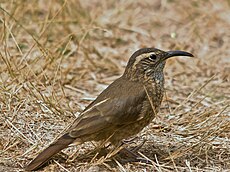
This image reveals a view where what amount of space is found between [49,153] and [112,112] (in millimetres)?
570

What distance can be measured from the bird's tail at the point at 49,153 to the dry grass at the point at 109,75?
0.10 m

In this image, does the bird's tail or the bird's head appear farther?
the bird's head

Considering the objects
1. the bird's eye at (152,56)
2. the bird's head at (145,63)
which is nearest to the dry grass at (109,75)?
the bird's head at (145,63)

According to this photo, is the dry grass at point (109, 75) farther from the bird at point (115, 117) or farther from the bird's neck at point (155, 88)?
the bird's neck at point (155, 88)

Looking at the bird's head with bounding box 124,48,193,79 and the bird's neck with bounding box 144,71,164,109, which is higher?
the bird's head with bounding box 124,48,193,79

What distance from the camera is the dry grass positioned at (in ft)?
17.6

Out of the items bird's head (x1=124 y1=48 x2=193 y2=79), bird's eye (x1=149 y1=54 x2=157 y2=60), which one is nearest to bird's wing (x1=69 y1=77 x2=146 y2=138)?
bird's head (x1=124 y1=48 x2=193 y2=79)

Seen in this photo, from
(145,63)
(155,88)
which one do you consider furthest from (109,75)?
(155,88)

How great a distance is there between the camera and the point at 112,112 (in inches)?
195

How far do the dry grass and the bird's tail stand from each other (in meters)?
0.10

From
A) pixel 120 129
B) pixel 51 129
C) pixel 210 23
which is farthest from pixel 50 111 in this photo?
pixel 210 23

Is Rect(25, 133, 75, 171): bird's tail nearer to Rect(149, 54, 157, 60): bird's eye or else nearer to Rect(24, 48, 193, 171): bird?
Rect(24, 48, 193, 171): bird

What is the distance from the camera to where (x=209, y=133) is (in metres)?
5.61

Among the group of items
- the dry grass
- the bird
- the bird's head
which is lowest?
the dry grass
